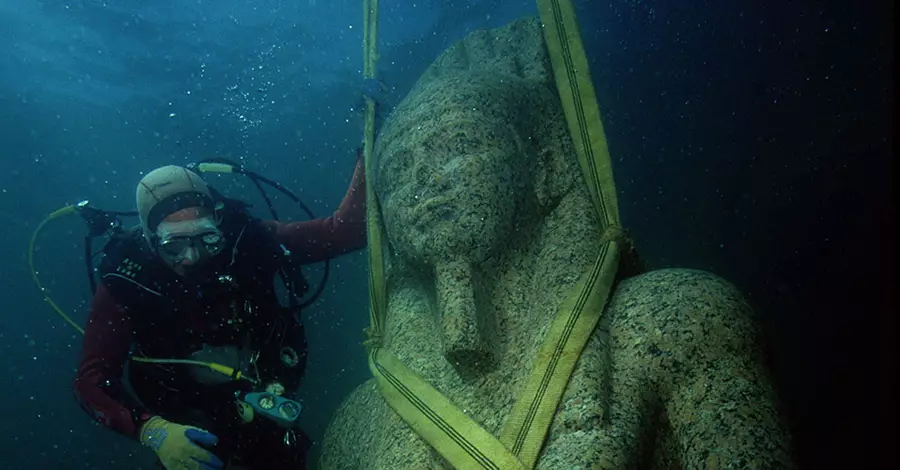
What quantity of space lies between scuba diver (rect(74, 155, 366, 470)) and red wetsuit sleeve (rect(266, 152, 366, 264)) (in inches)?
0.7

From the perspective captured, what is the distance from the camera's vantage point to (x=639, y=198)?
13969 millimetres

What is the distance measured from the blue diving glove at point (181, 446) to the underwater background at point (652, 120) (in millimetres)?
3230

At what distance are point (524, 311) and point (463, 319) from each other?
1.61 ft

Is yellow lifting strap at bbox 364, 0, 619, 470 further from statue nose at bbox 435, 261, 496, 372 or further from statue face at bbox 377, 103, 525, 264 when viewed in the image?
statue face at bbox 377, 103, 525, 264

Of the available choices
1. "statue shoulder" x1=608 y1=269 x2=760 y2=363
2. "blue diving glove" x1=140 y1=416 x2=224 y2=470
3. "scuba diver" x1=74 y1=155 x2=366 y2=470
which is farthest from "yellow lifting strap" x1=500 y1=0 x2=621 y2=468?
"blue diving glove" x1=140 y1=416 x2=224 y2=470

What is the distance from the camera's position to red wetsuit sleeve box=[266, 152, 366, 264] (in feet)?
16.3

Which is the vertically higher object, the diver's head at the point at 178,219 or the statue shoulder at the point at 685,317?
the diver's head at the point at 178,219

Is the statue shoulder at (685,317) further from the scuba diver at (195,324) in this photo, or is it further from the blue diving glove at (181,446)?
the blue diving glove at (181,446)

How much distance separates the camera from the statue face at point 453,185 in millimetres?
2977

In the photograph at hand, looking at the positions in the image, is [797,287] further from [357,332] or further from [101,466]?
[101,466]

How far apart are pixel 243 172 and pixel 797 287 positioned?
1286cm

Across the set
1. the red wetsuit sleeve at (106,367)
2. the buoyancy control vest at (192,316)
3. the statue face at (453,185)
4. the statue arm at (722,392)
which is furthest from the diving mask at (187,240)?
the statue arm at (722,392)

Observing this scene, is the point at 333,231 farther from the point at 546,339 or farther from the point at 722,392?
the point at 722,392

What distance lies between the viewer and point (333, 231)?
519cm
